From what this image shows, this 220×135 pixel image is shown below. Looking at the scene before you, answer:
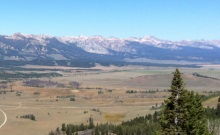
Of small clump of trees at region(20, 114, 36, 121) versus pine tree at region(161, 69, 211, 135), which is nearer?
pine tree at region(161, 69, 211, 135)

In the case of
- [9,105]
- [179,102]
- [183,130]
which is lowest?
[9,105]

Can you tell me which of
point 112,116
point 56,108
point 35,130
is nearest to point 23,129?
point 35,130

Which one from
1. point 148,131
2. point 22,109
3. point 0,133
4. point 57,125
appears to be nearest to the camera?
point 148,131

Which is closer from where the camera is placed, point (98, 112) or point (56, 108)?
point (98, 112)

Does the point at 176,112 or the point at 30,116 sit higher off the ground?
the point at 176,112

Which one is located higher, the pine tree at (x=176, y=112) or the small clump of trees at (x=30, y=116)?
the pine tree at (x=176, y=112)

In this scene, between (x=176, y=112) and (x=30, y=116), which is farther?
(x=30, y=116)

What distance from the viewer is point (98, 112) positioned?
174 metres

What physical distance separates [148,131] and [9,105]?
111387mm

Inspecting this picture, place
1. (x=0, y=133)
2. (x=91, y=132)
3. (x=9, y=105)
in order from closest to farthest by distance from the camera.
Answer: (x=91, y=132) → (x=0, y=133) → (x=9, y=105)

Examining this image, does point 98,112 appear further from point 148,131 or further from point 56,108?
point 148,131

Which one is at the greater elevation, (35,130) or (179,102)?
(179,102)

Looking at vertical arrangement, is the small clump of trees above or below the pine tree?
below

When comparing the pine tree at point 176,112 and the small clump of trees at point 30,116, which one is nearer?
the pine tree at point 176,112
